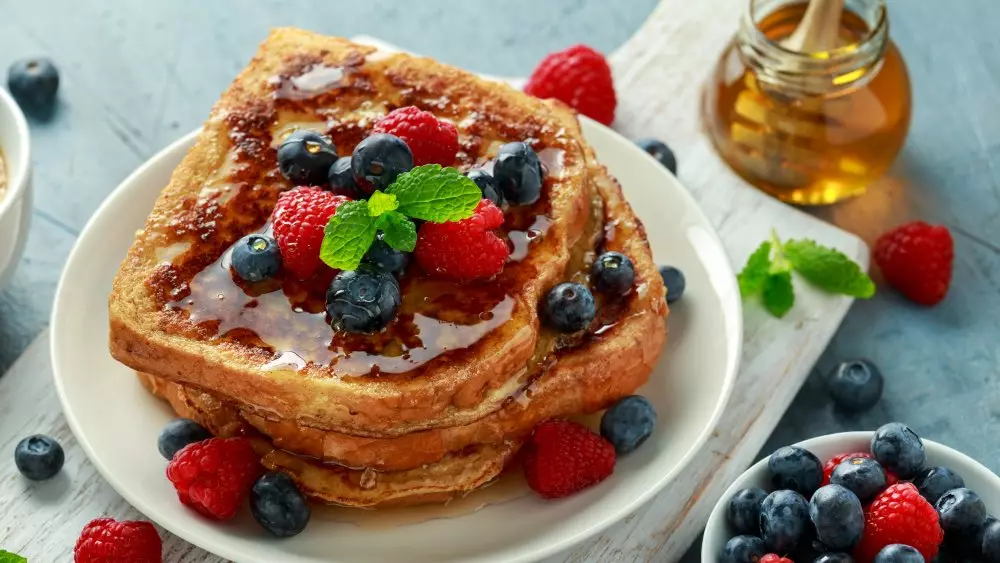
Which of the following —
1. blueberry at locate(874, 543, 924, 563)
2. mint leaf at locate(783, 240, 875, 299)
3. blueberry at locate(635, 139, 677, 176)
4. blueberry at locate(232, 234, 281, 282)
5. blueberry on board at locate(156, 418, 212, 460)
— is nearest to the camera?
blueberry at locate(874, 543, 924, 563)

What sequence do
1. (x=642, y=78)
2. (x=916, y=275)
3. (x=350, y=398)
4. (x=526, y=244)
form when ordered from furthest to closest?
1. (x=642, y=78)
2. (x=916, y=275)
3. (x=526, y=244)
4. (x=350, y=398)

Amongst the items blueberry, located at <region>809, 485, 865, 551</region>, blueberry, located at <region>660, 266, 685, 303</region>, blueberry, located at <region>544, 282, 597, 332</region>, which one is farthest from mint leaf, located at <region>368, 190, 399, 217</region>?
blueberry, located at <region>809, 485, 865, 551</region>

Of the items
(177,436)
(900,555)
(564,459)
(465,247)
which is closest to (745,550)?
(900,555)

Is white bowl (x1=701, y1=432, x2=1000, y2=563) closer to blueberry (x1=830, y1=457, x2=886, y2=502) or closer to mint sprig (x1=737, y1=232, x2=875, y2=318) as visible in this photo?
blueberry (x1=830, y1=457, x2=886, y2=502)

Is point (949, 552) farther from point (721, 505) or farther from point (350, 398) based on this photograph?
point (350, 398)

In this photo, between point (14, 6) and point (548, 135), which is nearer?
point (548, 135)

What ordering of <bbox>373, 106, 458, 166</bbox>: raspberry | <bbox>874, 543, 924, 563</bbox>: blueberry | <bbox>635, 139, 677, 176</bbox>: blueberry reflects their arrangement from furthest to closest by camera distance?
1. <bbox>635, 139, 677, 176</bbox>: blueberry
2. <bbox>373, 106, 458, 166</bbox>: raspberry
3. <bbox>874, 543, 924, 563</bbox>: blueberry

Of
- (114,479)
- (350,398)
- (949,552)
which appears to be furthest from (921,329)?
(114,479)

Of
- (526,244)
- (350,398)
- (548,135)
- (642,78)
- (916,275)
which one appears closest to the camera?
(350,398)
